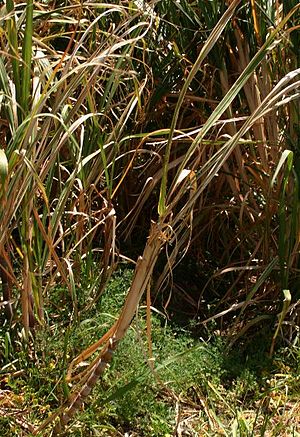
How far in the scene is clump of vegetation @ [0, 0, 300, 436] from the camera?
2072 mm

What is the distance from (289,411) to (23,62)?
120 cm

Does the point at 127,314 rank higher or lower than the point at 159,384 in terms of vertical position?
higher

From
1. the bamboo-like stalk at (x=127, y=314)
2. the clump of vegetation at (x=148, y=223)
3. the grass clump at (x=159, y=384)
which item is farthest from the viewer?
the grass clump at (x=159, y=384)

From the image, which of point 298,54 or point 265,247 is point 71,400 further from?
point 298,54

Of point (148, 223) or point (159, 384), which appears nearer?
point (159, 384)

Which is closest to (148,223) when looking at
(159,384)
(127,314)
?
(159,384)

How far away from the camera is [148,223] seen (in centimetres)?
311

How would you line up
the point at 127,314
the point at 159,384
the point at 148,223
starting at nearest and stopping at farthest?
the point at 127,314
the point at 159,384
the point at 148,223

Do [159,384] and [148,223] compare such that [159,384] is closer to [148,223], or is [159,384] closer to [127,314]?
[127,314]

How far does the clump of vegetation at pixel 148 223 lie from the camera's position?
2.07 metres

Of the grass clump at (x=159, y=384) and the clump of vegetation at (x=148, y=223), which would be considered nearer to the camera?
the clump of vegetation at (x=148, y=223)

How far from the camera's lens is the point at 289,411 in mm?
2398

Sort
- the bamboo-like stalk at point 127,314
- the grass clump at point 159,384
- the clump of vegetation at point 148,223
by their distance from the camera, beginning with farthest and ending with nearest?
the grass clump at point 159,384 → the clump of vegetation at point 148,223 → the bamboo-like stalk at point 127,314

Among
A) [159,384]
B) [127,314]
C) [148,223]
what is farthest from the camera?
[148,223]
